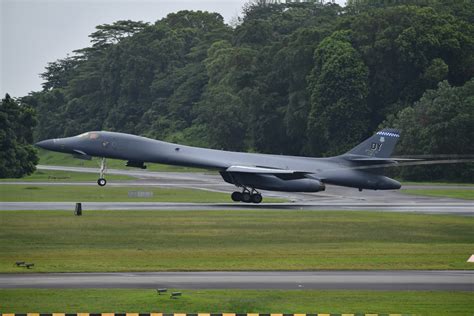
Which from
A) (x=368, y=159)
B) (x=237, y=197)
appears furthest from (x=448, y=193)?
(x=237, y=197)

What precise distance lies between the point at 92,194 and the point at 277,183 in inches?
472

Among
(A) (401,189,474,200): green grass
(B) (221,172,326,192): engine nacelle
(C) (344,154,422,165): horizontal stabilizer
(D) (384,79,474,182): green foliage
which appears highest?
(D) (384,79,474,182): green foliage

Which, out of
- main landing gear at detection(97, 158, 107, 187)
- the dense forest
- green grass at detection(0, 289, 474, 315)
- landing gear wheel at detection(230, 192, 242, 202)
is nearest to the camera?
green grass at detection(0, 289, 474, 315)

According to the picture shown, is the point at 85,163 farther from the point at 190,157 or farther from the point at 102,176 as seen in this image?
the point at 190,157

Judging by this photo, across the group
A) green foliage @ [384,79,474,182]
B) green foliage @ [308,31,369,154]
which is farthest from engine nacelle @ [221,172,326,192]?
green foliage @ [308,31,369,154]

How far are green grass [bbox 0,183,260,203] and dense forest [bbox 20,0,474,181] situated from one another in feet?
72.4

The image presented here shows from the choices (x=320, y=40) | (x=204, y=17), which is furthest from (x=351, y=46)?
(x=204, y=17)

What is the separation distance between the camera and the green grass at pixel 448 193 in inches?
2165

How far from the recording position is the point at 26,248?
1109 inches

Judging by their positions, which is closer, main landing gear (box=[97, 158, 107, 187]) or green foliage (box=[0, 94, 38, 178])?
main landing gear (box=[97, 158, 107, 187])

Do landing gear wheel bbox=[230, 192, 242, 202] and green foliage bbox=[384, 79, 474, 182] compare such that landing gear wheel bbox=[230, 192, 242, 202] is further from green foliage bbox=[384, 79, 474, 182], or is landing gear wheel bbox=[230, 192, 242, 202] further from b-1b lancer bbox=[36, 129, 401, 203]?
green foliage bbox=[384, 79, 474, 182]

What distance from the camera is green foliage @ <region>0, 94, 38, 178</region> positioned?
235 ft

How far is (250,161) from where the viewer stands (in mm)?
47406

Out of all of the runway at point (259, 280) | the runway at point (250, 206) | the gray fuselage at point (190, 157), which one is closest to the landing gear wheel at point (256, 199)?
the runway at point (250, 206)
